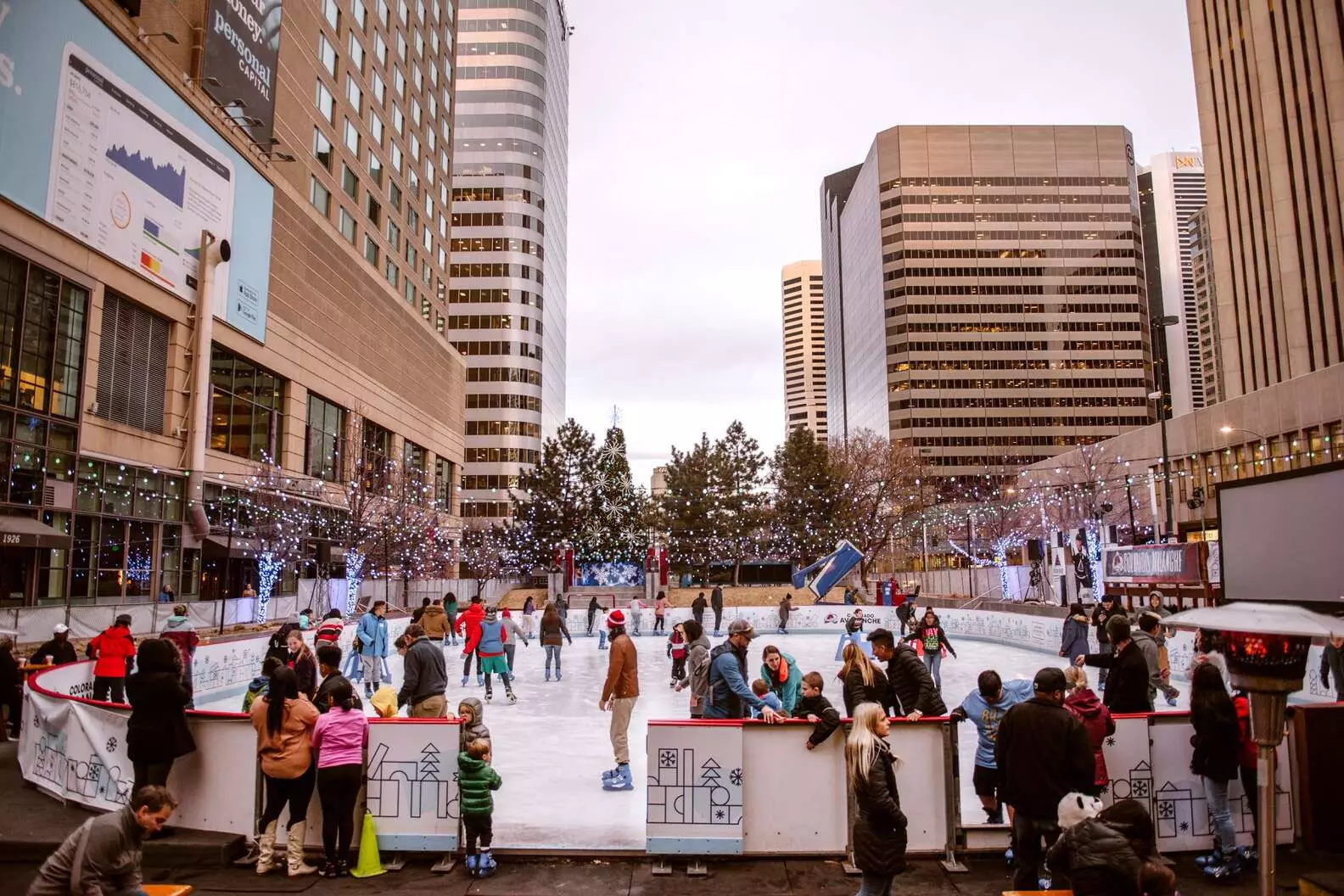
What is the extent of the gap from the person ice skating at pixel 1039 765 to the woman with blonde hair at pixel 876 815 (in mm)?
965

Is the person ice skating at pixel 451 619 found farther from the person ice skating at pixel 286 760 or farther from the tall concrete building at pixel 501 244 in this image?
the tall concrete building at pixel 501 244

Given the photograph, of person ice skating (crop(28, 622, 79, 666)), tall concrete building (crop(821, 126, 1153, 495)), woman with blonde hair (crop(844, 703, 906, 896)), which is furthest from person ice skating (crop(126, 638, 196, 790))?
tall concrete building (crop(821, 126, 1153, 495))

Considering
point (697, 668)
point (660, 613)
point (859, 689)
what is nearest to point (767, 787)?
point (859, 689)

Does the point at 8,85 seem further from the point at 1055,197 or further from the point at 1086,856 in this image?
the point at 1055,197

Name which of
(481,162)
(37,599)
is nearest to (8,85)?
(37,599)

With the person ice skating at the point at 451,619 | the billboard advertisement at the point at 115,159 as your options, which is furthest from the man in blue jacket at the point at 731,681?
the billboard advertisement at the point at 115,159

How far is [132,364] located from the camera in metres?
28.9

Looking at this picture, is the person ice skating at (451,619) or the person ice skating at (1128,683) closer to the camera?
the person ice skating at (1128,683)

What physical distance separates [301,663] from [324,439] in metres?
37.1

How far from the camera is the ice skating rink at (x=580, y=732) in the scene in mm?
7695

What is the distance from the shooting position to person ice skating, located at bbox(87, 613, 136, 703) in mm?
12133

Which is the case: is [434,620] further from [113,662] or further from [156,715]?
[156,715]

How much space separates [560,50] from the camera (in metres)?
106

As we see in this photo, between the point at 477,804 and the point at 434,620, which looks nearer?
the point at 477,804
